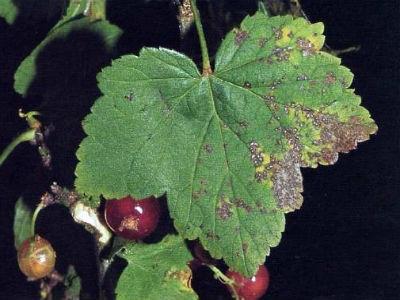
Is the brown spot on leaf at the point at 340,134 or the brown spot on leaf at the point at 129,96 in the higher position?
the brown spot on leaf at the point at 129,96

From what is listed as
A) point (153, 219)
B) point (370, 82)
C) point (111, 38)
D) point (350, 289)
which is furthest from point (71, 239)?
point (370, 82)

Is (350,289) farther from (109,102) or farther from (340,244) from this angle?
(109,102)

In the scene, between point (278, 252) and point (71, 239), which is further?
point (71, 239)

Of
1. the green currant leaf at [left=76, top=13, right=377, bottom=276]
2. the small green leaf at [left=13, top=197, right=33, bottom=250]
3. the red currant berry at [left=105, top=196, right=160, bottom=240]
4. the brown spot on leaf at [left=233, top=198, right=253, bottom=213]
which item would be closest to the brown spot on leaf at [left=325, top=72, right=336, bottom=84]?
the green currant leaf at [left=76, top=13, right=377, bottom=276]

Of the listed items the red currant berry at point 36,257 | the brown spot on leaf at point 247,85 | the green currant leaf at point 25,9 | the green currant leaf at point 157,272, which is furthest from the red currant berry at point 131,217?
the green currant leaf at point 25,9

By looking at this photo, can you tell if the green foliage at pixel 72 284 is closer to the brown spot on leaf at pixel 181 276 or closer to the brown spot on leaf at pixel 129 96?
the brown spot on leaf at pixel 181 276
